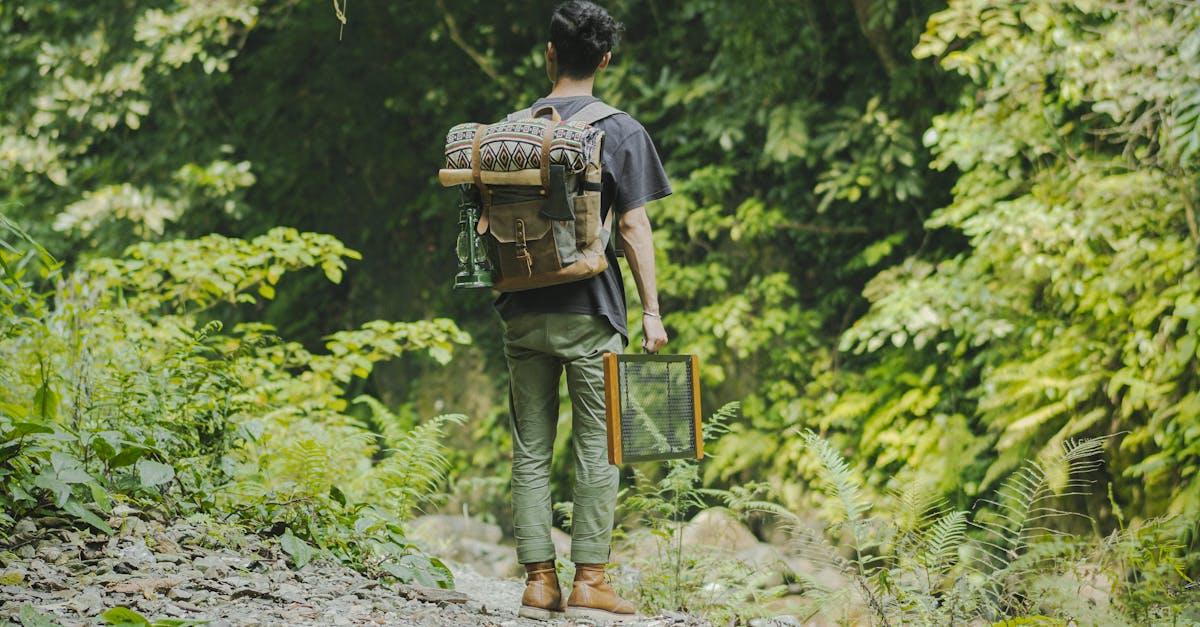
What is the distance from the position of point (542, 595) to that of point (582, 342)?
819 millimetres

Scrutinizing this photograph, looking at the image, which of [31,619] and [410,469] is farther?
[410,469]

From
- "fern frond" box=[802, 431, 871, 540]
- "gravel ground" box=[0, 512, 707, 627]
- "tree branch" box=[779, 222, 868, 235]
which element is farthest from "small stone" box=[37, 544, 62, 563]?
"tree branch" box=[779, 222, 868, 235]

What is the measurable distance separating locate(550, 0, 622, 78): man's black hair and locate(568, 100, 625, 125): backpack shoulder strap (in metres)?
0.15

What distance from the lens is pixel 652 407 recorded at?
10.5 ft

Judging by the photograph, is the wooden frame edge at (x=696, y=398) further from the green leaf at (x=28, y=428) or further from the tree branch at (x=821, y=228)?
the tree branch at (x=821, y=228)

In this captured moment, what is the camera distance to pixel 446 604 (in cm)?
326

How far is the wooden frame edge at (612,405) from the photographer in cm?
310

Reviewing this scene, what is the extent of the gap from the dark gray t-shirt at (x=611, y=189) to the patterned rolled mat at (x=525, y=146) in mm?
131

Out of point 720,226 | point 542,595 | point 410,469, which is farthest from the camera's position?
point 720,226

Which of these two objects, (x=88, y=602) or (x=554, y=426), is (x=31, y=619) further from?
(x=554, y=426)

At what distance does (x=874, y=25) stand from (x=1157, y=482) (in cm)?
333

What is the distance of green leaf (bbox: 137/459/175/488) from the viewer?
133 inches

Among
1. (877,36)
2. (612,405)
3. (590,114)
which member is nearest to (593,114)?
(590,114)

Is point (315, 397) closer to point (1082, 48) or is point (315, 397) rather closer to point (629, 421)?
point (629, 421)
